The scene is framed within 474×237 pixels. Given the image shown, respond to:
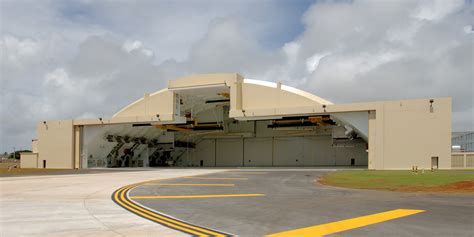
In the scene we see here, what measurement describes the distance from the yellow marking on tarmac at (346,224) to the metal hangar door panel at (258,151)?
55892mm

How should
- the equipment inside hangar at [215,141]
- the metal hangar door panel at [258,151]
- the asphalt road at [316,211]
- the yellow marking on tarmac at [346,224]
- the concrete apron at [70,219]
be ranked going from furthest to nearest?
the metal hangar door panel at [258,151] < the equipment inside hangar at [215,141] < the asphalt road at [316,211] < the concrete apron at [70,219] < the yellow marking on tarmac at [346,224]

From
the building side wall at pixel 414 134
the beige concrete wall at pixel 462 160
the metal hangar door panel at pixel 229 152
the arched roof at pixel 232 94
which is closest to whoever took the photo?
the building side wall at pixel 414 134

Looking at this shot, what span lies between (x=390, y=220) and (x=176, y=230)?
5233mm

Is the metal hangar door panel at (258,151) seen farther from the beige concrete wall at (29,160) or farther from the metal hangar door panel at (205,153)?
the beige concrete wall at (29,160)

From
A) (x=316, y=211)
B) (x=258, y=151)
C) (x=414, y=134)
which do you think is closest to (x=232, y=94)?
(x=414, y=134)

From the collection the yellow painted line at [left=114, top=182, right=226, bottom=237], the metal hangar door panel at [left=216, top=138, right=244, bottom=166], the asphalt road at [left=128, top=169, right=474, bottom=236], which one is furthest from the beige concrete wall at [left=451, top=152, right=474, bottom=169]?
the metal hangar door panel at [left=216, top=138, right=244, bottom=166]

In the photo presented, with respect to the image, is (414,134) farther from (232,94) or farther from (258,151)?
(258,151)

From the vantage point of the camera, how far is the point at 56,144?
55500 millimetres

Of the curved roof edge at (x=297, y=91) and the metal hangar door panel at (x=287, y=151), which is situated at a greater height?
the curved roof edge at (x=297, y=91)

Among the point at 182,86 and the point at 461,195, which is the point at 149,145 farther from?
the point at 461,195

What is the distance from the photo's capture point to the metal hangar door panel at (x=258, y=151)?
2670 inches

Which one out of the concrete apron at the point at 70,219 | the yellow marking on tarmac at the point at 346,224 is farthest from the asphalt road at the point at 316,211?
the concrete apron at the point at 70,219

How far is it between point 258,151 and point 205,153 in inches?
396

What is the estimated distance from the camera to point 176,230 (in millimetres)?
9391
